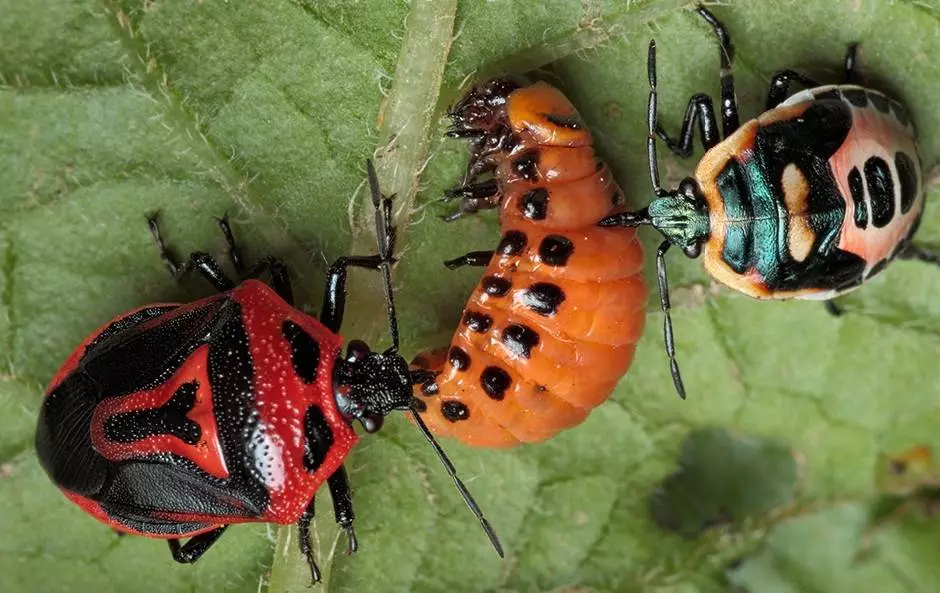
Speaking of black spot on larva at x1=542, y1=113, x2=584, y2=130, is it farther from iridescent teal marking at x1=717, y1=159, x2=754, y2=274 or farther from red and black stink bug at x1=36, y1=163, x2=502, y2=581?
red and black stink bug at x1=36, y1=163, x2=502, y2=581

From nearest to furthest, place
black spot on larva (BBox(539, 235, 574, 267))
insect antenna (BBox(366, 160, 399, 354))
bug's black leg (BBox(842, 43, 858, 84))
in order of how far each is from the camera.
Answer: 1. insect antenna (BBox(366, 160, 399, 354))
2. black spot on larva (BBox(539, 235, 574, 267))
3. bug's black leg (BBox(842, 43, 858, 84))

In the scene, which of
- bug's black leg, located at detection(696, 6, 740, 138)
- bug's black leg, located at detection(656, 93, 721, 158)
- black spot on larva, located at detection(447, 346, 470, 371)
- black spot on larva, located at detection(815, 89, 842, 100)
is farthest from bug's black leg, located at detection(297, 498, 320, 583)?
black spot on larva, located at detection(815, 89, 842, 100)

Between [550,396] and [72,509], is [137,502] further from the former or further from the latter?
[550,396]

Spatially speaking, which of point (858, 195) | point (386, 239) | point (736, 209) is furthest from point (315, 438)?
point (858, 195)

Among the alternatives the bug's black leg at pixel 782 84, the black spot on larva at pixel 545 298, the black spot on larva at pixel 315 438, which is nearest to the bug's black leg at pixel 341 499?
the black spot on larva at pixel 315 438

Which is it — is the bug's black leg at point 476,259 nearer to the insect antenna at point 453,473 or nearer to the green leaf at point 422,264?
the green leaf at point 422,264

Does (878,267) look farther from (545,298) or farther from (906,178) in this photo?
(545,298)
